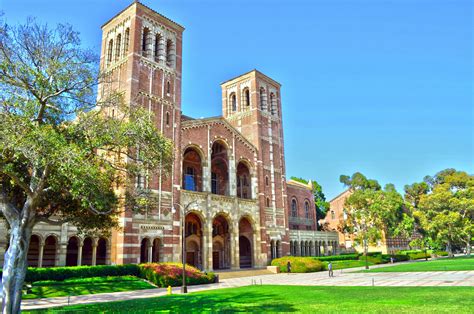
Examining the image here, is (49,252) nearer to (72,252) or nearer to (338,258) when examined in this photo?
(72,252)

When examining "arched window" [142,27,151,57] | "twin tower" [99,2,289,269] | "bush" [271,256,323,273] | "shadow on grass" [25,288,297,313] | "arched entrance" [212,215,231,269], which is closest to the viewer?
"shadow on grass" [25,288,297,313]

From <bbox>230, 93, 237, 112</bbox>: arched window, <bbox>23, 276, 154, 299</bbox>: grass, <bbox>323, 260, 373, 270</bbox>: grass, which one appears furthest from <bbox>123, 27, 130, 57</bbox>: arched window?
<bbox>323, 260, 373, 270</bbox>: grass

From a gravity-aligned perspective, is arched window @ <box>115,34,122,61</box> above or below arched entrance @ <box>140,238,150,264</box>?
above

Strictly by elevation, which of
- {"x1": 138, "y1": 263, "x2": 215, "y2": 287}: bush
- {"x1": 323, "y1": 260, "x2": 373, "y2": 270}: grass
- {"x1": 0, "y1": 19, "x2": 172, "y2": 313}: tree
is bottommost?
{"x1": 323, "y1": 260, "x2": 373, "y2": 270}: grass

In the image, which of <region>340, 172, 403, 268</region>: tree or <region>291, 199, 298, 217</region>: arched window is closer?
<region>340, 172, 403, 268</region>: tree

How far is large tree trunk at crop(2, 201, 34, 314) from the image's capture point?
13.6 m

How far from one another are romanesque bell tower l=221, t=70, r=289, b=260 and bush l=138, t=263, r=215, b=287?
16.1 meters

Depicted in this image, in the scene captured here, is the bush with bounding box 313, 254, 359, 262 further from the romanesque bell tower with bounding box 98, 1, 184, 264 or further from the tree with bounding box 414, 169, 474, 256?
the romanesque bell tower with bounding box 98, 1, 184, 264

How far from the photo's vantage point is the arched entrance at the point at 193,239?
133ft

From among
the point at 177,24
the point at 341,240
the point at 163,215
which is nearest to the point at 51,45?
the point at 163,215

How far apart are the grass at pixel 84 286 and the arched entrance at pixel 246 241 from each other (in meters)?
18.8

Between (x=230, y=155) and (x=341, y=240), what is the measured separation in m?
41.7

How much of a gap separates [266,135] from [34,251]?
31.3 meters

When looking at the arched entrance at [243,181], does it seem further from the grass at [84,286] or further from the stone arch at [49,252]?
the stone arch at [49,252]
